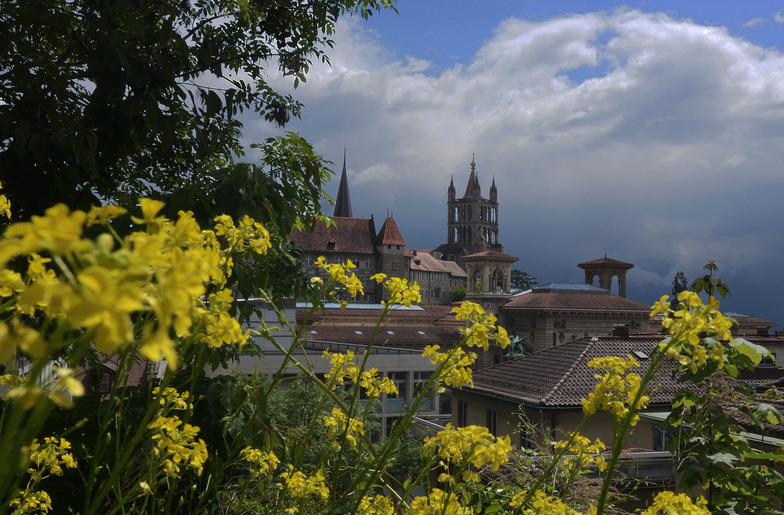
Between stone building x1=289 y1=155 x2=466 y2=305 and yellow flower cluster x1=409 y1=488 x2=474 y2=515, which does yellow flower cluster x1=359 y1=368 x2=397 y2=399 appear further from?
stone building x1=289 y1=155 x2=466 y2=305

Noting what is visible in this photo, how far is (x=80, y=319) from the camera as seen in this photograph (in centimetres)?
52

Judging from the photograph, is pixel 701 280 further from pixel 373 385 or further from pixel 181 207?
pixel 181 207

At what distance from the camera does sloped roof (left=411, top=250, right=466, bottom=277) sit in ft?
287

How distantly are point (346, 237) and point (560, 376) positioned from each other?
51869mm

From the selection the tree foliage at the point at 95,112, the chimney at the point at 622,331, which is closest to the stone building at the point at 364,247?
the chimney at the point at 622,331

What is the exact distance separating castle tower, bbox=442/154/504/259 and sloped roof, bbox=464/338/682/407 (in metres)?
91.6

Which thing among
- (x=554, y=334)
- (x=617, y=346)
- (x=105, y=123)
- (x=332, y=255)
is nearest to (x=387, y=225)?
(x=332, y=255)

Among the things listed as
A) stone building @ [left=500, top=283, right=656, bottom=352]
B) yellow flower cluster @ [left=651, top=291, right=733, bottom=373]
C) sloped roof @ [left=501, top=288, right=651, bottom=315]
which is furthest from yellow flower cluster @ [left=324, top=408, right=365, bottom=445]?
sloped roof @ [left=501, top=288, right=651, bottom=315]

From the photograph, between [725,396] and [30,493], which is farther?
[725,396]

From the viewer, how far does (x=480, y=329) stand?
5.50 feet

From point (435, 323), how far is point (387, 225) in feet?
68.7

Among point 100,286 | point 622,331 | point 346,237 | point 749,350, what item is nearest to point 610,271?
point 346,237

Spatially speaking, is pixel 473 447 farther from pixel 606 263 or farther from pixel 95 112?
pixel 606 263

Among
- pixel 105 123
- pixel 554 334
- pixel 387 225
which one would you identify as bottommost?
pixel 554 334
